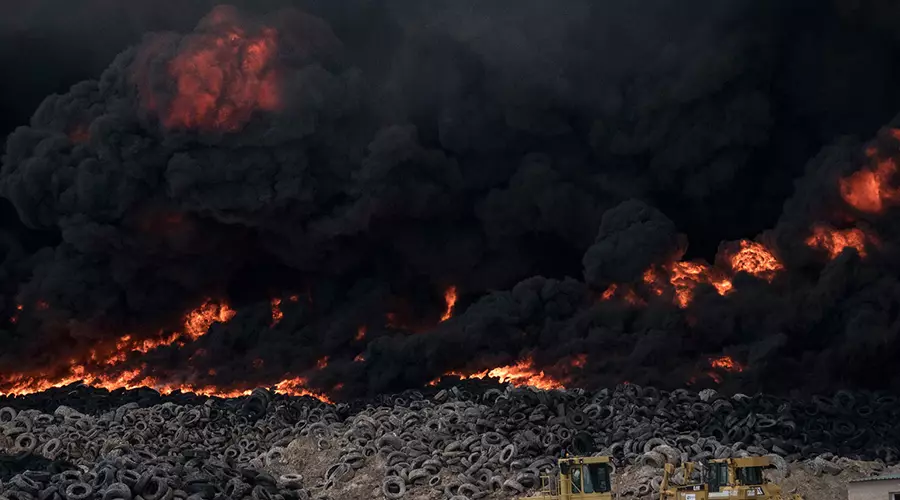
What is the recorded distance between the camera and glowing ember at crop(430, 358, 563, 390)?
70.7 meters

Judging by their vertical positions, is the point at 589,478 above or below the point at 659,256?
below

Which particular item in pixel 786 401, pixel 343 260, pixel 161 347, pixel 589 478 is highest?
pixel 343 260

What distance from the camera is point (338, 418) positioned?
6359 cm

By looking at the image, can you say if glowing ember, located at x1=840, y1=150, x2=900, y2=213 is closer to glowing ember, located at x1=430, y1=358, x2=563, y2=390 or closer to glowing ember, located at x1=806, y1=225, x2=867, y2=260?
glowing ember, located at x1=806, y1=225, x2=867, y2=260

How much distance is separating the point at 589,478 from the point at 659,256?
130ft

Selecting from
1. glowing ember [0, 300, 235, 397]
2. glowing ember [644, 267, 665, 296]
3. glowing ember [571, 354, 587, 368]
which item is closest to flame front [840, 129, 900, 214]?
glowing ember [644, 267, 665, 296]

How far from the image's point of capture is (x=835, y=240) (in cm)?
6731

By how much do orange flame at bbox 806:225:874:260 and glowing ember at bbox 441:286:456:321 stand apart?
30.9 m

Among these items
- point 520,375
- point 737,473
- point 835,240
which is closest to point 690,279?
point 835,240

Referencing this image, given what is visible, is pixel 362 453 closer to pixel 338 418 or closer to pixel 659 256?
pixel 338 418

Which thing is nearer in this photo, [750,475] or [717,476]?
[750,475]

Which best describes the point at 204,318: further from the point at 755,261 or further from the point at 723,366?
the point at 755,261

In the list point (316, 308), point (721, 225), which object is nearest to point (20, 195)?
point (316, 308)

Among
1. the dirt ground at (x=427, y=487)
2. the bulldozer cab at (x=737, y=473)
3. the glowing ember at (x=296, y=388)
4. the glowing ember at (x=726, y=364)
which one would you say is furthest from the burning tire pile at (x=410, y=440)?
the glowing ember at (x=296, y=388)
